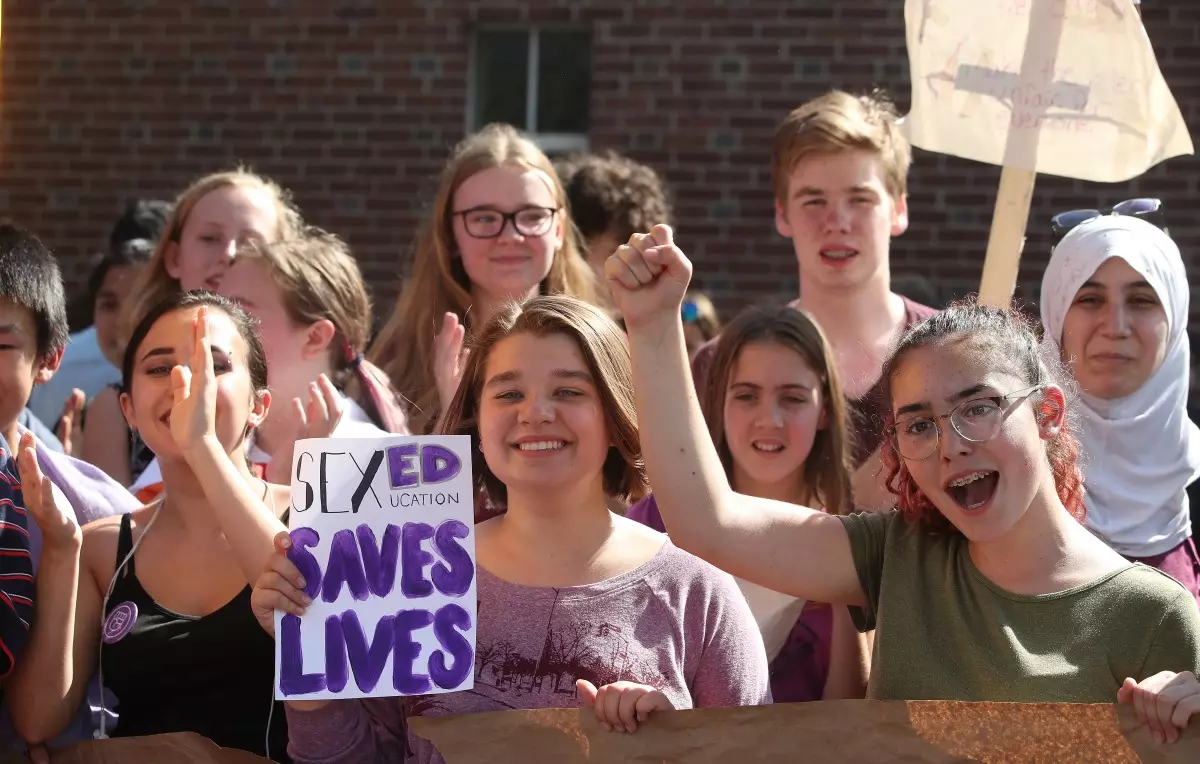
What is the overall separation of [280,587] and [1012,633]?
1.17 m

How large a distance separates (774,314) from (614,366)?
0.84 m

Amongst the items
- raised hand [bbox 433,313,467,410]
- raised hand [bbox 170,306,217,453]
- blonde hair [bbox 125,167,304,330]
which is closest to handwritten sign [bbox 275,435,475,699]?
raised hand [bbox 170,306,217,453]

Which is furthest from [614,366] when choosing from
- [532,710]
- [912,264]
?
[912,264]

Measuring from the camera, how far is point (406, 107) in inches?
298

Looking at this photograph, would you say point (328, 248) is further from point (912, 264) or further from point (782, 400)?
point (912, 264)

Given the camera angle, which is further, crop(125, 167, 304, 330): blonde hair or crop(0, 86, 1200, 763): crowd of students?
crop(125, 167, 304, 330): blonde hair

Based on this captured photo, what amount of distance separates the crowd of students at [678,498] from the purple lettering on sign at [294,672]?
57mm

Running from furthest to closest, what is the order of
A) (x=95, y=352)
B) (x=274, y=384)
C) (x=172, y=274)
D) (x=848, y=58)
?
(x=848, y=58), (x=95, y=352), (x=172, y=274), (x=274, y=384)

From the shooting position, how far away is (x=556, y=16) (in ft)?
24.6

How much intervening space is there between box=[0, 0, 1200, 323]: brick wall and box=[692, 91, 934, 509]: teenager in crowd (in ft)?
10.8

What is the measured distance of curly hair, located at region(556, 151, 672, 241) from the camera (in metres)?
5.05

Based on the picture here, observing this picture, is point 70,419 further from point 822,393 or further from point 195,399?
point 822,393

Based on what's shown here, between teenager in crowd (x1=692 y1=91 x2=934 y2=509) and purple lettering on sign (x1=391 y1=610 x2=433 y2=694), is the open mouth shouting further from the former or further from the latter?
teenager in crowd (x1=692 y1=91 x2=934 y2=509)

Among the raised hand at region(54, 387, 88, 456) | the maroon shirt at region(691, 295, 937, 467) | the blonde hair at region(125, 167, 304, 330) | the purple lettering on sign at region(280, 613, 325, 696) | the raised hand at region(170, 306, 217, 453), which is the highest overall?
the blonde hair at region(125, 167, 304, 330)
